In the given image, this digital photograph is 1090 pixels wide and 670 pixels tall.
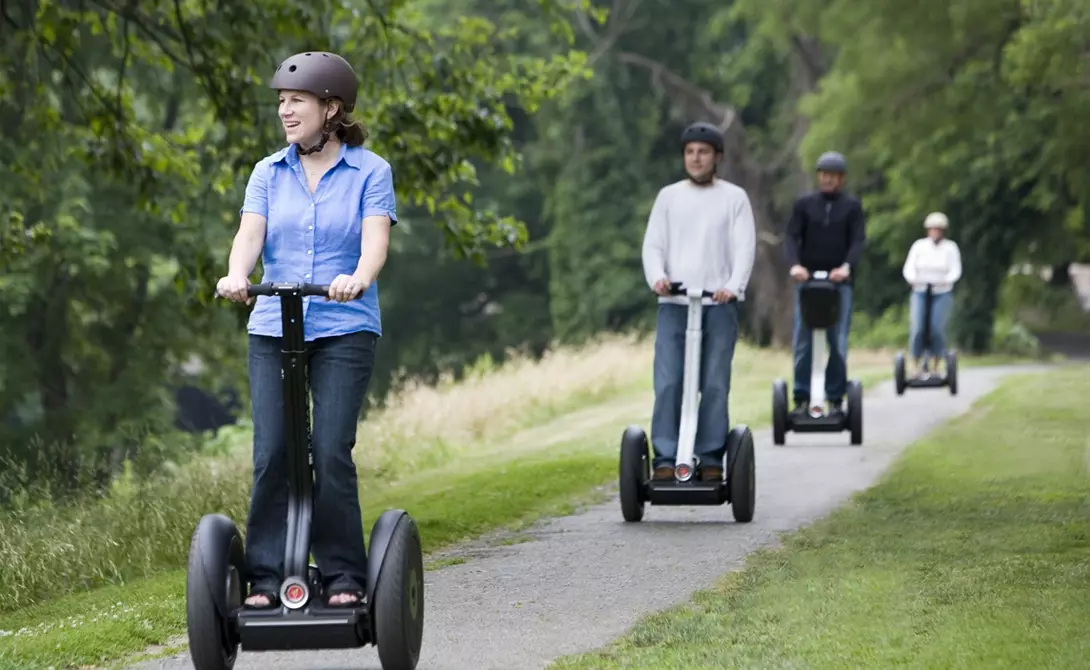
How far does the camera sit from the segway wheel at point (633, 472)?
9.88 metres

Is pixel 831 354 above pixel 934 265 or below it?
below

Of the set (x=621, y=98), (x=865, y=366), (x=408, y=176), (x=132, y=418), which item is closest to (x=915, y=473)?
(x=408, y=176)

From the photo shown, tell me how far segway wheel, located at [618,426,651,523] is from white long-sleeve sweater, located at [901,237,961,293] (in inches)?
444

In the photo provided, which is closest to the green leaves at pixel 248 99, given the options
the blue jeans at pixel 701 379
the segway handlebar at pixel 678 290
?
the blue jeans at pixel 701 379

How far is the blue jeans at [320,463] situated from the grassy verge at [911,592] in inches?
32.7

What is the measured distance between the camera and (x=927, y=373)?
834 inches

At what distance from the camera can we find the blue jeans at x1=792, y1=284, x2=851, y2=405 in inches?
570

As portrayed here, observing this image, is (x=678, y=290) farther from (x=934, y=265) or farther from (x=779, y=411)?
(x=934, y=265)

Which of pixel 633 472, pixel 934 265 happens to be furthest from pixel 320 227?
pixel 934 265

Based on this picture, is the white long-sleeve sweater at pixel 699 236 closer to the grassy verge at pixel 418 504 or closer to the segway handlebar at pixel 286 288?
the grassy verge at pixel 418 504

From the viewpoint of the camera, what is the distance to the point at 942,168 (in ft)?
112

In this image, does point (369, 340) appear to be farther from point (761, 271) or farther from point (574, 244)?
point (574, 244)

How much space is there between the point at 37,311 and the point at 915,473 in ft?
60.6

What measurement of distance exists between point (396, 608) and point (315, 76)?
5.50 feet
